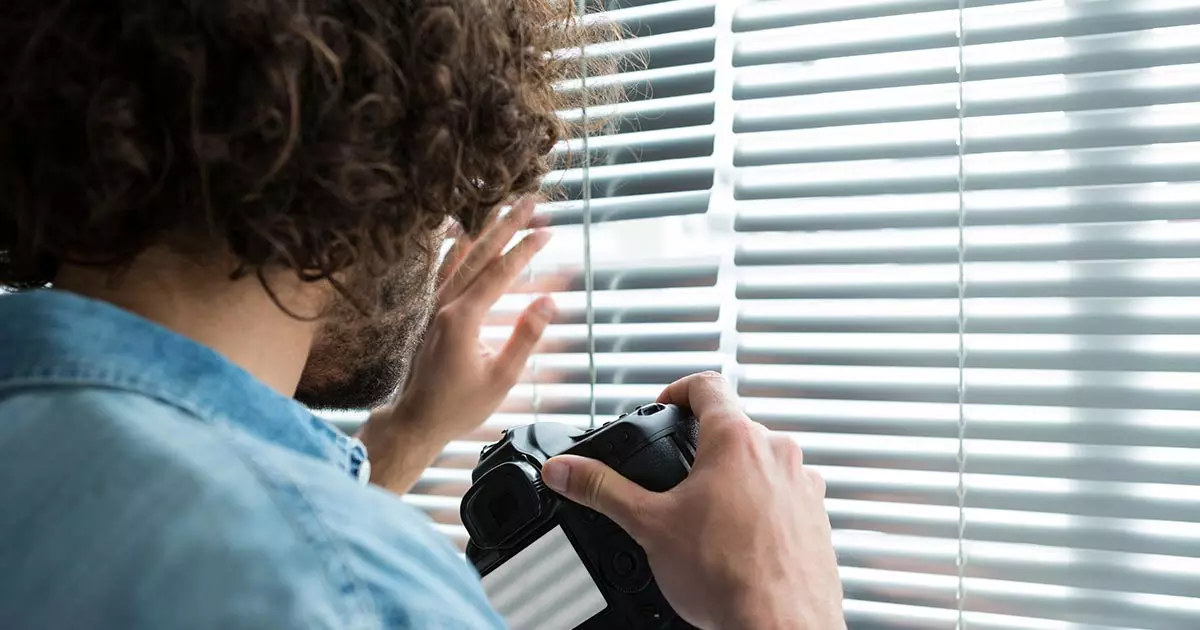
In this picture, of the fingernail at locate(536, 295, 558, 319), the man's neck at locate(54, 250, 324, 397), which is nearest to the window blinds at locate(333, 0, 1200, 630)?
the fingernail at locate(536, 295, 558, 319)

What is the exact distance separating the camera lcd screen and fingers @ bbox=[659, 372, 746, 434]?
6.5 inches

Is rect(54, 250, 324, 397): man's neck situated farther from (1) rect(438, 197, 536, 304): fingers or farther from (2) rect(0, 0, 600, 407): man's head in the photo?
(1) rect(438, 197, 536, 304): fingers

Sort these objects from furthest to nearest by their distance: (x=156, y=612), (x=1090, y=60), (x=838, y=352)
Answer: (x=838, y=352) → (x=1090, y=60) → (x=156, y=612)

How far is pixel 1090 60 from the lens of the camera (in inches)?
39.2

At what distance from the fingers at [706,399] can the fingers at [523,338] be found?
24 cm

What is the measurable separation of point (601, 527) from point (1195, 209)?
2.09ft

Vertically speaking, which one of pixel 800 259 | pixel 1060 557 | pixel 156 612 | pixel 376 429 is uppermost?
pixel 156 612

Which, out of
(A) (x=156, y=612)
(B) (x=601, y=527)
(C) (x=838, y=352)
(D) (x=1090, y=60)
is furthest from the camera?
(C) (x=838, y=352)

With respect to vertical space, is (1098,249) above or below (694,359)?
above

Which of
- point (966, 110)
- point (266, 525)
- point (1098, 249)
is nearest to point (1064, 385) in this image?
point (1098, 249)

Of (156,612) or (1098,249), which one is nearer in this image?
(156,612)

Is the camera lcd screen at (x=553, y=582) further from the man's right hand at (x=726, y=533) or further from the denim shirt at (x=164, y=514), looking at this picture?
the denim shirt at (x=164, y=514)

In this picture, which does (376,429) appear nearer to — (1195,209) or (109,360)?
(109,360)

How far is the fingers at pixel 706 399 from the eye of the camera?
91 centimetres
